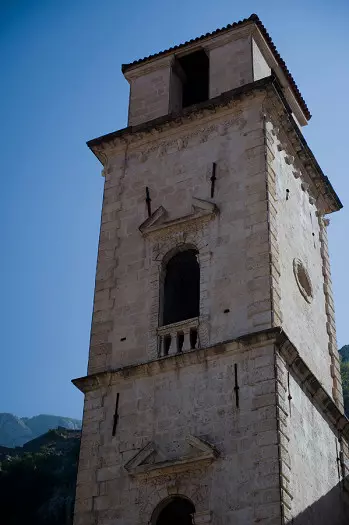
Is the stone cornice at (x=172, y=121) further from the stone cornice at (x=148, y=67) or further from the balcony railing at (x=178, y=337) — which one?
the balcony railing at (x=178, y=337)

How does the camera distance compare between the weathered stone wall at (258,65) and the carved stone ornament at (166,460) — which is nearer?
the carved stone ornament at (166,460)

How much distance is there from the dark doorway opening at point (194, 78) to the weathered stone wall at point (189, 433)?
918 centimetres

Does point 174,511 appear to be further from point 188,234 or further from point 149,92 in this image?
point 149,92

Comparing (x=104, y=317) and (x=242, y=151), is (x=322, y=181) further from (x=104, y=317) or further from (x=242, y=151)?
(x=104, y=317)

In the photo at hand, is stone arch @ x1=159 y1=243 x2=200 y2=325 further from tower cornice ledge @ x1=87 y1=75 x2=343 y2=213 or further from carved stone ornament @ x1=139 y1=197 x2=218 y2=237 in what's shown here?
tower cornice ledge @ x1=87 y1=75 x2=343 y2=213

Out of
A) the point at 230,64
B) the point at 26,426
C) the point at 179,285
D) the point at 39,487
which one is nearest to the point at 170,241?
the point at 179,285

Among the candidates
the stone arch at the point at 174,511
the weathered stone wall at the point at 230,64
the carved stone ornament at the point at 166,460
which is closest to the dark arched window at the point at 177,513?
the stone arch at the point at 174,511

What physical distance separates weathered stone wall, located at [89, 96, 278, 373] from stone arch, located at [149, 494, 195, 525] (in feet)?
9.51

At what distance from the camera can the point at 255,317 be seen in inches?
693

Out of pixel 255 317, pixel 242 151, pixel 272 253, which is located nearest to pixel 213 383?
pixel 255 317

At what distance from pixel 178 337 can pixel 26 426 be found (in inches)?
4262

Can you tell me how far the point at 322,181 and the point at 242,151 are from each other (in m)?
3.62

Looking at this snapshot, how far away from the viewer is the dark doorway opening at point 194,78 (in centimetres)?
2447

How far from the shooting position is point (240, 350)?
17219 mm
